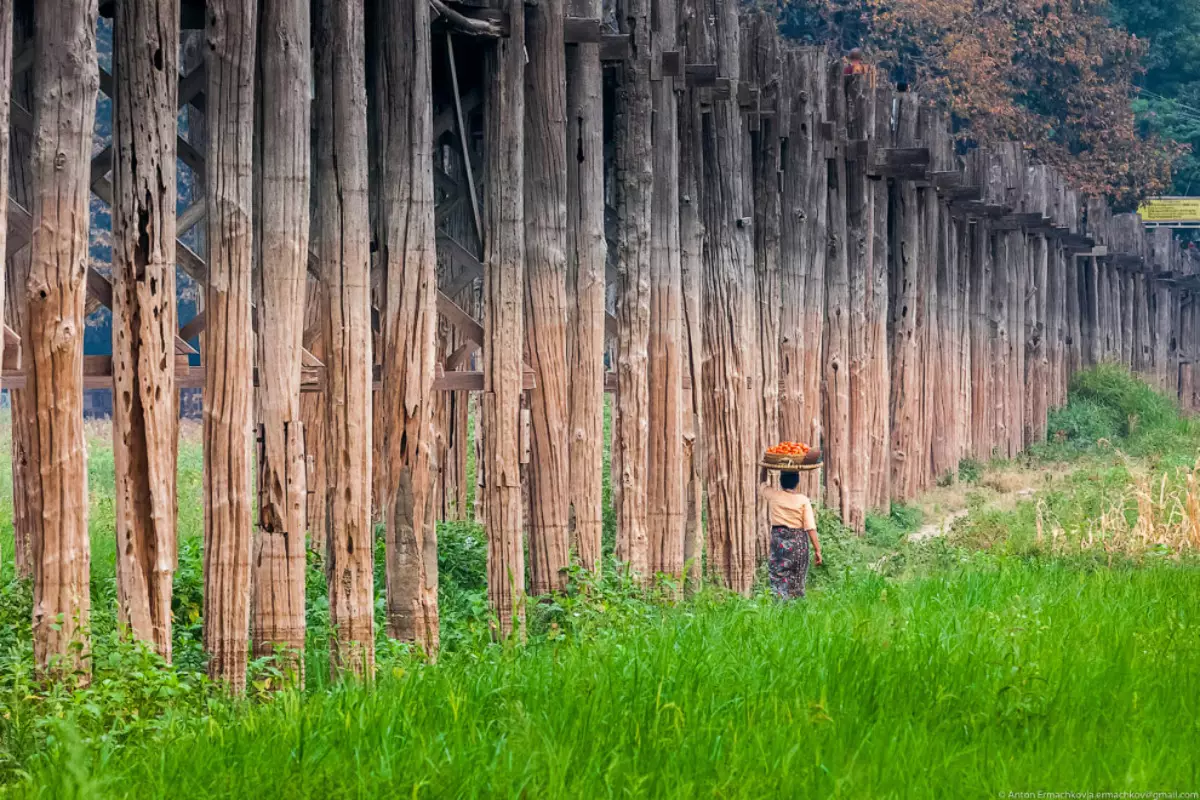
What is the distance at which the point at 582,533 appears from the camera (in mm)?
→ 10164

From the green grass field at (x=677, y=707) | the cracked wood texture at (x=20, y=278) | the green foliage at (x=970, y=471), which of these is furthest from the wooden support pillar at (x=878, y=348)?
the cracked wood texture at (x=20, y=278)

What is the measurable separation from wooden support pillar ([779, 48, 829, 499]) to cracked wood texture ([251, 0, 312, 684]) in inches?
290

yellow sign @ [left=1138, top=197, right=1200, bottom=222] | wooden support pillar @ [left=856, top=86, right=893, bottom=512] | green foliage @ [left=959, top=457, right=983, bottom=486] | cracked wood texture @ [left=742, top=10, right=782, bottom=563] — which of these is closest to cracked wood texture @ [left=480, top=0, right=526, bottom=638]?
cracked wood texture @ [left=742, top=10, right=782, bottom=563]

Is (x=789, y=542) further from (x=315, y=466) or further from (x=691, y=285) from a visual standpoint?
(x=315, y=466)

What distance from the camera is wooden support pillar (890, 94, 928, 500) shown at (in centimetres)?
1889

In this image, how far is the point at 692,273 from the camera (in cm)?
1198

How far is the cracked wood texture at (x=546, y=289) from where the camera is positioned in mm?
9727

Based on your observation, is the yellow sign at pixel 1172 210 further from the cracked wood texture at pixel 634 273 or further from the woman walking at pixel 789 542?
the cracked wood texture at pixel 634 273

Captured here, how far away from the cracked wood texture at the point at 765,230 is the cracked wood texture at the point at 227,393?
6.46 m

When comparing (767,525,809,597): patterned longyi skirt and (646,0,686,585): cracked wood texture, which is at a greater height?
(646,0,686,585): cracked wood texture

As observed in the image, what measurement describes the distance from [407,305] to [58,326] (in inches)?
96.1

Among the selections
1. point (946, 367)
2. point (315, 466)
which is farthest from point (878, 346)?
point (315, 466)

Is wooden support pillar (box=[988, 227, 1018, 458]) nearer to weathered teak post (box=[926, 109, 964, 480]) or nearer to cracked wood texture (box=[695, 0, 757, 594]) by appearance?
weathered teak post (box=[926, 109, 964, 480])

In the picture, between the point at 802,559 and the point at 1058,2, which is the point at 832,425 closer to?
the point at 802,559
